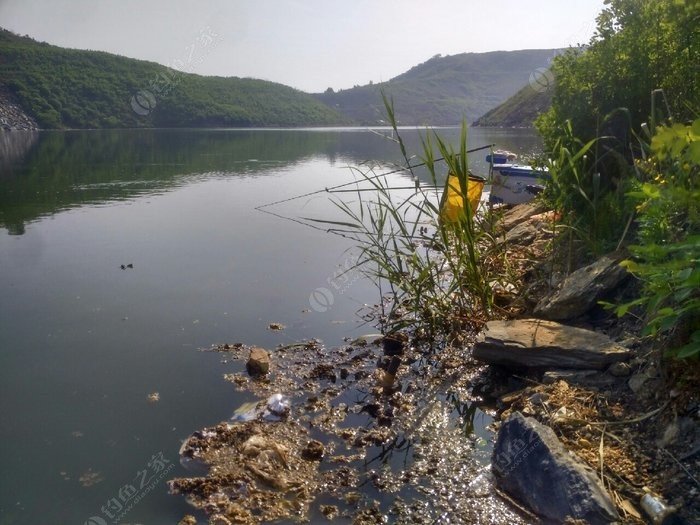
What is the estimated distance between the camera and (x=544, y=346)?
135 inches

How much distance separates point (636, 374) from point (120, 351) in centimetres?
334

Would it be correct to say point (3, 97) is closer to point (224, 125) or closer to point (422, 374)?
point (224, 125)

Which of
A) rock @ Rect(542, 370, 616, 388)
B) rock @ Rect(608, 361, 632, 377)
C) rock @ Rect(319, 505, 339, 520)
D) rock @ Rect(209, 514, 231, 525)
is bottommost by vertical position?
rock @ Rect(319, 505, 339, 520)

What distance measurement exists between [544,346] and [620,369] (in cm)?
45

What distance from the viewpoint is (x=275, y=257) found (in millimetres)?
7051

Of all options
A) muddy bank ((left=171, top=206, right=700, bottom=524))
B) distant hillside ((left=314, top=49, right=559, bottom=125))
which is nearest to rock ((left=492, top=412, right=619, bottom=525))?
muddy bank ((left=171, top=206, right=700, bottom=524))

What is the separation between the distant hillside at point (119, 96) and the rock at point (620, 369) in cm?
5062

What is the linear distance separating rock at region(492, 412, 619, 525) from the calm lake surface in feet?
4.76

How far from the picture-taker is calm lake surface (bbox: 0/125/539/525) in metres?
2.88

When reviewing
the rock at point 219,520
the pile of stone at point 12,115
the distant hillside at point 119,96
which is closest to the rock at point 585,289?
the rock at point 219,520

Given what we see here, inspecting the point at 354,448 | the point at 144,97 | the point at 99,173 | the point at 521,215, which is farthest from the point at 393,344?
the point at 144,97

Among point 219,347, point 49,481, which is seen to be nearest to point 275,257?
point 219,347

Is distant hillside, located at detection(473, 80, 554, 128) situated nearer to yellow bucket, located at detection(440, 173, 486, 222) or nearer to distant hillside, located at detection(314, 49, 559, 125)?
distant hillside, located at detection(314, 49, 559, 125)

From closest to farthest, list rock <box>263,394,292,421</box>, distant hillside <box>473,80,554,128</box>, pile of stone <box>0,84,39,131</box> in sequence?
rock <box>263,394,292,421</box>, distant hillside <box>473,80,554,128</box>, pile of stone <box>0,84,39,131</box>
